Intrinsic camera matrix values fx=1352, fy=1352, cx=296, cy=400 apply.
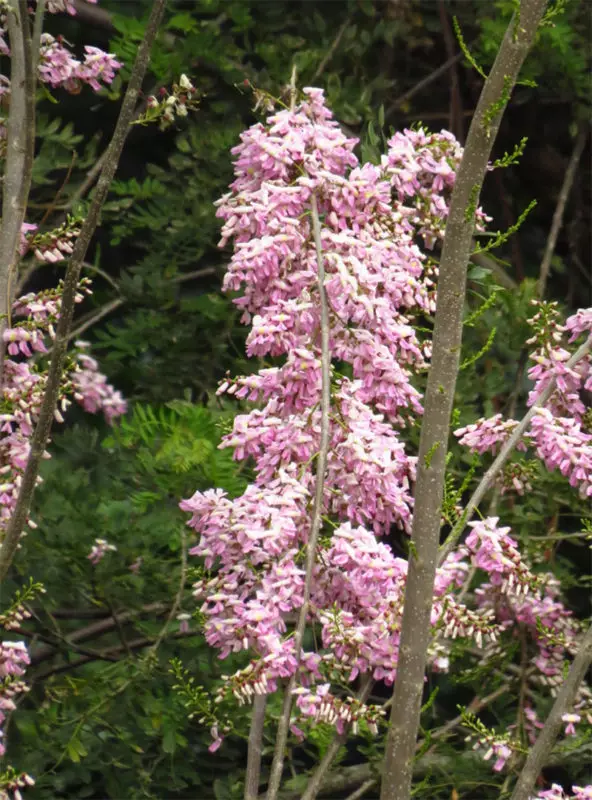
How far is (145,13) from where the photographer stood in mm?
3539

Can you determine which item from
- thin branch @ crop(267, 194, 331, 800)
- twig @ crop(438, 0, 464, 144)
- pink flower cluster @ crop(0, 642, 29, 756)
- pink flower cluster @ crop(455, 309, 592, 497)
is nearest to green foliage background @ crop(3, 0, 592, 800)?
twig @ crop(438, 0, 464, 144)

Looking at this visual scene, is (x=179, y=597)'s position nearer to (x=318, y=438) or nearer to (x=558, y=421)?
(x=318, y=438)

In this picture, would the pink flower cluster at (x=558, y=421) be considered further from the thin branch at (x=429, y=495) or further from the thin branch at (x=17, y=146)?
the thin branch at (x=17, y=146)

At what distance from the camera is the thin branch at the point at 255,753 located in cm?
181

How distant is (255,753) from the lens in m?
1.84

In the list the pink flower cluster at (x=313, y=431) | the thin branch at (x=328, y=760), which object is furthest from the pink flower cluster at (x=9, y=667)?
the thin branch at (x=328, y=760)

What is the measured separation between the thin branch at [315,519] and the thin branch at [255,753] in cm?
12

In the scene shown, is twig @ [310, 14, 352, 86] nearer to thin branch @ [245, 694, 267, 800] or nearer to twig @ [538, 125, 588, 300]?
twig @ [538, 125, 588, 300]

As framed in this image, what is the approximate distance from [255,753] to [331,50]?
2.10 meters

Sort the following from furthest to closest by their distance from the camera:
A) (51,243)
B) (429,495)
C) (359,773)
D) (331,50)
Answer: (331,50)
(359,773)
(51,243)
(429,495)

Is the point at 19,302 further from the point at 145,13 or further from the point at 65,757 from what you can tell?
the point at 145,13

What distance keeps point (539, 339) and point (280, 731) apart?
0.68 meters

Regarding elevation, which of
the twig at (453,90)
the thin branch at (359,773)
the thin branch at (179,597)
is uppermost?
the twig at (453,90)

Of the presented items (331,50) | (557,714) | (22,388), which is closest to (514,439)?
(557,714)
